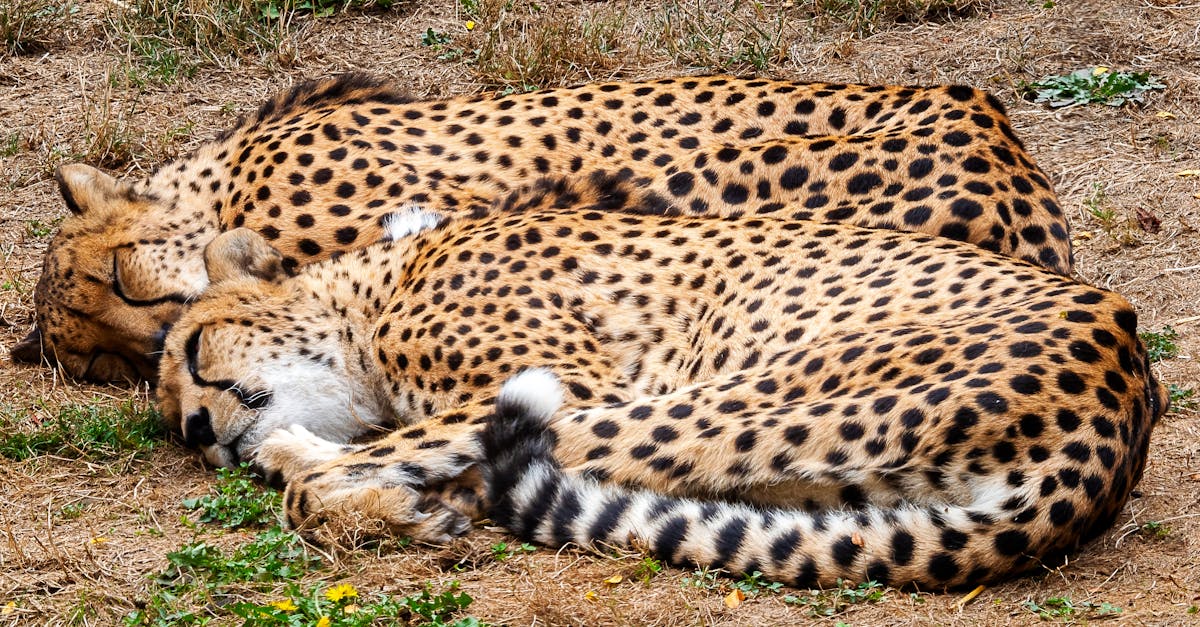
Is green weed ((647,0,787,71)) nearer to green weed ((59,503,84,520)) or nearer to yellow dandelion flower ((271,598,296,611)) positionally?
green weed ((59,503,84,520))

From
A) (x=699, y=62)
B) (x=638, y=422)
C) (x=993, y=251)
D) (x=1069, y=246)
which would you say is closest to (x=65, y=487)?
(x=638, y=422)

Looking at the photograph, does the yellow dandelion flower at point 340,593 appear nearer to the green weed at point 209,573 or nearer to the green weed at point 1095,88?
the green weed at point 209,573

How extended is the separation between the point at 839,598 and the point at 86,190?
3.51 meters

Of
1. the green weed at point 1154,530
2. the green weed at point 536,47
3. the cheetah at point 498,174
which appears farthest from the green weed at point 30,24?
the green weed at point 1154,530

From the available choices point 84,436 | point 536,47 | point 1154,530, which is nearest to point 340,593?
point 84,436

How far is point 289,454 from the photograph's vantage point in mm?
4379

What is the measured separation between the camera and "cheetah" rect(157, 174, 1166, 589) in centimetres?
345

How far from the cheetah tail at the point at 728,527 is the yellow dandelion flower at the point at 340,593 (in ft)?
1.71

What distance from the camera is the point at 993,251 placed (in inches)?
187

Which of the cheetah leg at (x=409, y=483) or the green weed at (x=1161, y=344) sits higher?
the cheetah leg at (x=409, y=483)

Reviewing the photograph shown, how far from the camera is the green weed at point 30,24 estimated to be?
7.85 meters

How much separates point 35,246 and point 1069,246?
4.24 metres

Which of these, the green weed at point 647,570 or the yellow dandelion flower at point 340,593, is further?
the green weed at point 647,570

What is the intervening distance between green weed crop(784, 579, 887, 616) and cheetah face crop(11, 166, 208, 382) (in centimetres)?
276
